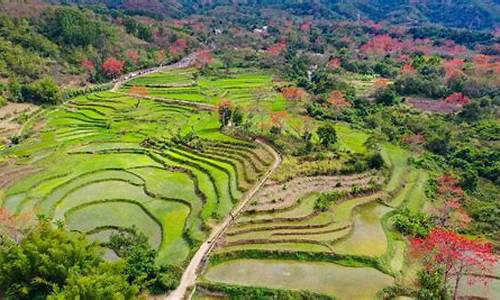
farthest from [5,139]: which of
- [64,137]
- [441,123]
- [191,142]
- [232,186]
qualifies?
[441,123]

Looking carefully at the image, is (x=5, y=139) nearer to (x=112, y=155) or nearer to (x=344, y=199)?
(x=112, y=155)

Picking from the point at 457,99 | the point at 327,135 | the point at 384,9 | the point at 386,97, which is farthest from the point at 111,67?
the point at 384,9

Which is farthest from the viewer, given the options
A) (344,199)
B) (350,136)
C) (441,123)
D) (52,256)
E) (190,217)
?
(441,123)

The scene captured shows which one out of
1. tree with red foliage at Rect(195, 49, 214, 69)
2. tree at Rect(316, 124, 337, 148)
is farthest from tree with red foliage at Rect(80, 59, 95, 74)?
tree at Rect(316, 124, 337, 148)

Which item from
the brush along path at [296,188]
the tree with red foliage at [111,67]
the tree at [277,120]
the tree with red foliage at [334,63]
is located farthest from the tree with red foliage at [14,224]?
the tree with red foliage at [334,63]

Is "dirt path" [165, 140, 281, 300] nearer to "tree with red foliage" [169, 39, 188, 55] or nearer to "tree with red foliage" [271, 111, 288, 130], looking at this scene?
"tree with red foliage" [271, 111, 288, 130]
